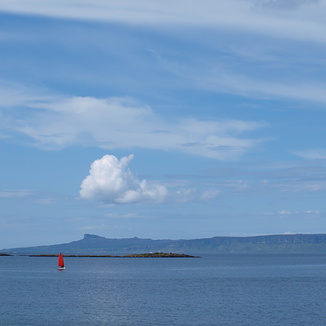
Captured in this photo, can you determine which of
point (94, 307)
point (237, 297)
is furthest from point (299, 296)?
point (94, 307)

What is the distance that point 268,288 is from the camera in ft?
364

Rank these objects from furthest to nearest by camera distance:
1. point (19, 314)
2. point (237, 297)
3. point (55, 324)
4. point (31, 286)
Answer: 1. point (31, 286)
2. point (237, 297)
3. point (19, 314)
4. point (55, 324)

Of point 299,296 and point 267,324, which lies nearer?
point 267,324

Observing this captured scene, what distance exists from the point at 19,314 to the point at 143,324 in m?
17.7

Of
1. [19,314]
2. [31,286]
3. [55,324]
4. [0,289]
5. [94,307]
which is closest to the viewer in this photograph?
[55,324]

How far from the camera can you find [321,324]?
6369 cm

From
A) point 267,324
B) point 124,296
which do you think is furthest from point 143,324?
point 124,296

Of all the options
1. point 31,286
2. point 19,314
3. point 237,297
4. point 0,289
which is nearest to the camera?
point 19,314

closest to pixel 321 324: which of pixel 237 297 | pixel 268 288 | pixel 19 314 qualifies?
pixel 237 297

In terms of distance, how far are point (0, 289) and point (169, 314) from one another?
49.3 m

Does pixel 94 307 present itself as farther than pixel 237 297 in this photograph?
No

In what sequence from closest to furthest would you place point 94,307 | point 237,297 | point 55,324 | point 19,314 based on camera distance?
1. point 55,324
2. point 19,314
3. point 94,307
4. point 237,297

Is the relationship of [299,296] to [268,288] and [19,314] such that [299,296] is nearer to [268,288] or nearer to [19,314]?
[268,288]

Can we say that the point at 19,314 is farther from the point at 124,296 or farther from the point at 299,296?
the point at 299,296
